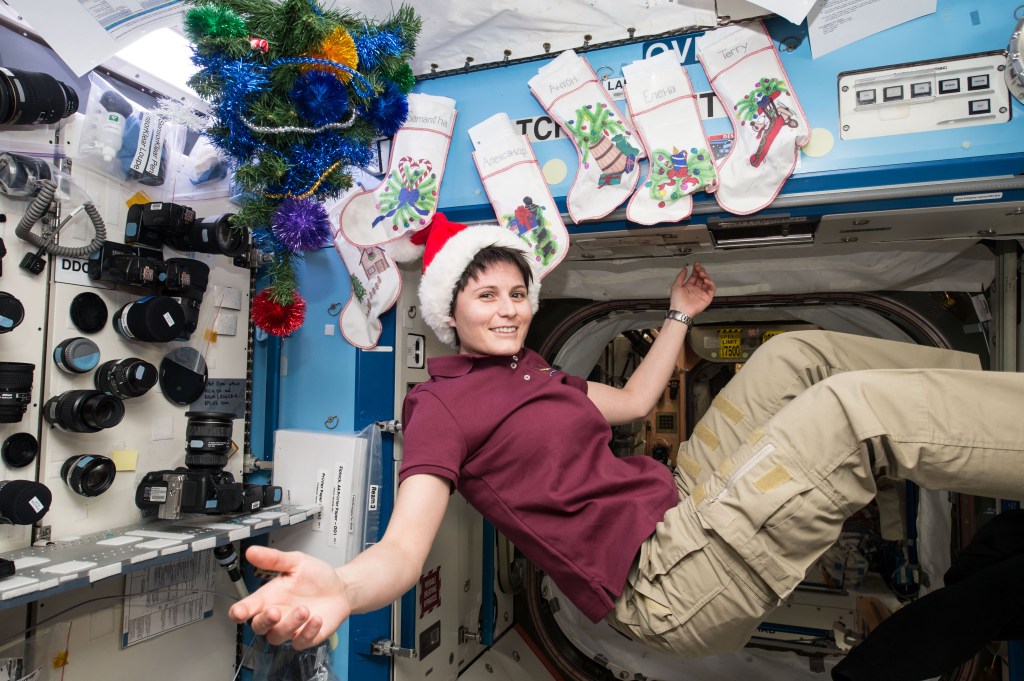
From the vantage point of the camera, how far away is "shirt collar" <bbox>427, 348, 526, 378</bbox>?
2021mm

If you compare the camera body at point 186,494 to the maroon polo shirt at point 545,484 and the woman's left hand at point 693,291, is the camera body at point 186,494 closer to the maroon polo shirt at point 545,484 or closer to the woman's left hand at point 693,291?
the maroon polo shirt at point 545,484

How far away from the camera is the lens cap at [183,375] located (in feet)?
7.40

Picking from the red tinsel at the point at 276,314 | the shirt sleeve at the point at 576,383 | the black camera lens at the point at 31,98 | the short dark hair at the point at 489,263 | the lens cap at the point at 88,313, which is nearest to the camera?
the black camera lens at the point at 31,98

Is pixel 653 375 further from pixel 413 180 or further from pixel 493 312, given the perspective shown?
pixel 413 180

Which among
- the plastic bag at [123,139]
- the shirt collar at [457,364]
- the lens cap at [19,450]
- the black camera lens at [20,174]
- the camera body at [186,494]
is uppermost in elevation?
the plastic bag at [123,139]

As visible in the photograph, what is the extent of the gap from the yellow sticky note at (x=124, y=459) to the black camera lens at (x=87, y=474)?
0.27 ft

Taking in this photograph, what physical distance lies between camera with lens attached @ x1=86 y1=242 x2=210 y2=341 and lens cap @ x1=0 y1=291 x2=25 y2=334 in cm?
28

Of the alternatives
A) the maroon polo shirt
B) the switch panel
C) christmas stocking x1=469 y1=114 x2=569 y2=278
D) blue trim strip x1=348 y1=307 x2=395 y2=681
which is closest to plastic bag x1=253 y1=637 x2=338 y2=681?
blue trim strip x1=348 y1=307 x2=395 y2=681

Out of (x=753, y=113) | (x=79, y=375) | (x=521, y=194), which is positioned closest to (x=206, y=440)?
(x=79, y=375)

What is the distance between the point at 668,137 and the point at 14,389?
2.15 metres

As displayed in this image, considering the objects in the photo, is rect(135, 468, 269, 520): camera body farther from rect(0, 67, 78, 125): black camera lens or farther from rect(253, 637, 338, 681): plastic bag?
rect(0, 67, 78, 125): black camera lens

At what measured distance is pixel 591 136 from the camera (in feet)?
7.10

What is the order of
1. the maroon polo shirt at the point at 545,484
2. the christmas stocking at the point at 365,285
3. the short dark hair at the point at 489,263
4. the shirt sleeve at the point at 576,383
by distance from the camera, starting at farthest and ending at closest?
the christmas stocking at the point at 365,285 → the shirt sleeve at the point at 576,383 → the short dark hair at the point at 489,263 → the maroon polo shirt at the point at 545,484

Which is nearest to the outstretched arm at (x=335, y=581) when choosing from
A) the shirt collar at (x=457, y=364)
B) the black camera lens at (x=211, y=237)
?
the shirt collar at (x=457, y=364)
